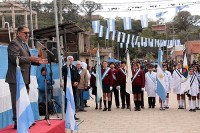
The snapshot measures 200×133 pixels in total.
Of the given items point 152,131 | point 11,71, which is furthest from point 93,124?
point 11,71

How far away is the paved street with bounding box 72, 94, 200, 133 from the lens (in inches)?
381

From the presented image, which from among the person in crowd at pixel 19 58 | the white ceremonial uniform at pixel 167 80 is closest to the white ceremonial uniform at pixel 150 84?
the white ceremonial uniform at pixel 167 80

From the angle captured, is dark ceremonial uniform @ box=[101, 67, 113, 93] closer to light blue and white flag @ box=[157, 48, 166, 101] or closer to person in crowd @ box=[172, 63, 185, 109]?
light blue and white flag @ box=[157, 48, 166, 101]

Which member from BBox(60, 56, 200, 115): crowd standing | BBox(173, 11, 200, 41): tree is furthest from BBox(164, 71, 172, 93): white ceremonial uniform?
BBox(173, 11, 200, 41): tree

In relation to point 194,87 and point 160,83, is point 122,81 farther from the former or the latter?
point 194,87

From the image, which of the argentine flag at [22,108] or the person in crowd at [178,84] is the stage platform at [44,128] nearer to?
the argentine flag at [22,108]

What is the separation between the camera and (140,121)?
11.2 metres

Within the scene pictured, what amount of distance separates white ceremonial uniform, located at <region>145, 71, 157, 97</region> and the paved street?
70 cm

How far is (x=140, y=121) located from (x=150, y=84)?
3890 millimetres

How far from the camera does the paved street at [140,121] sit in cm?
968

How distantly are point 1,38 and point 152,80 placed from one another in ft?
22.6

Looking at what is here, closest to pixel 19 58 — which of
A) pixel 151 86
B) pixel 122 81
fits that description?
→ pixel 122 81

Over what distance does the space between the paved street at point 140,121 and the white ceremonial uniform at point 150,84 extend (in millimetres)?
703

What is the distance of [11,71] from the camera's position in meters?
6.38
